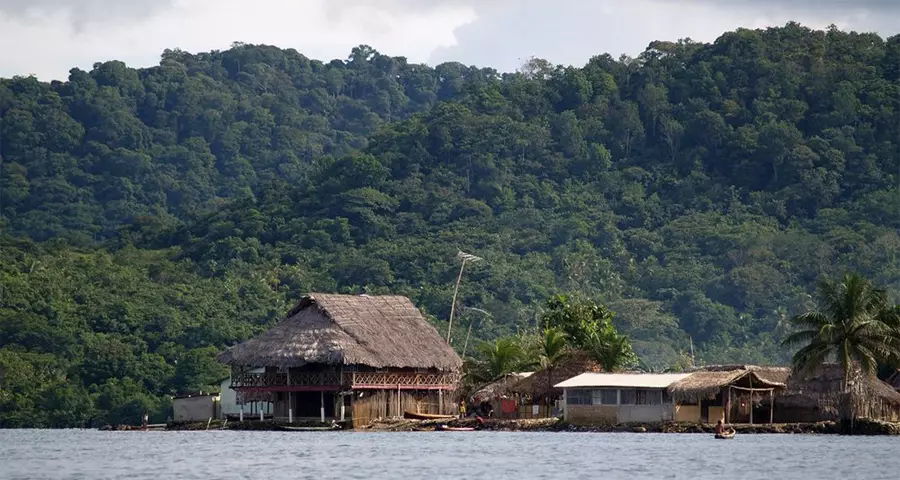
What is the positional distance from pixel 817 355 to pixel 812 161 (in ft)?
230

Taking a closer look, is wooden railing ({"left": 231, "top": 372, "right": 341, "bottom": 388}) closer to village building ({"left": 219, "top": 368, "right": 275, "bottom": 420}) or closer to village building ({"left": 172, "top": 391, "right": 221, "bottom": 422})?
village building ({"left": 219, "top": 368, "right": 275, "bottom": 420})

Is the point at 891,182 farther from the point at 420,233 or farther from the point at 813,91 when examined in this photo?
the point at 420,233

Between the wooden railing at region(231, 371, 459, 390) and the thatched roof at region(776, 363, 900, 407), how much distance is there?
13.9 meters

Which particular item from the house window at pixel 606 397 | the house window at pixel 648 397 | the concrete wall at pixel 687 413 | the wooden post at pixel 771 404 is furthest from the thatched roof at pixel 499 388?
the wooden post at pixel 771 404

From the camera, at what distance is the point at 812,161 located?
396ft

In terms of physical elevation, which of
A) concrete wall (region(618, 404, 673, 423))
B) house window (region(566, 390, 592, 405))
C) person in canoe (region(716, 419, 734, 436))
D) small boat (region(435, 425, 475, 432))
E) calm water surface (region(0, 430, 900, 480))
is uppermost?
house window (region(566, 390, 592, 405))

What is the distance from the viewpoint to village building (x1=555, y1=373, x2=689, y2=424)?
56.9 m

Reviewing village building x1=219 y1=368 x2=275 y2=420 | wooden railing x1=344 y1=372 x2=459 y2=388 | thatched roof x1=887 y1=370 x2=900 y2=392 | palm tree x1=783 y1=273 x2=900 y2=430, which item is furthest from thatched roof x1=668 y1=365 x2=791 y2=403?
village building x1=219 y1=368 x2=275 y2=420

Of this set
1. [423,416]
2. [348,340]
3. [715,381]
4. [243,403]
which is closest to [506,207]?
[423,416]

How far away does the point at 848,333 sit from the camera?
5253cm

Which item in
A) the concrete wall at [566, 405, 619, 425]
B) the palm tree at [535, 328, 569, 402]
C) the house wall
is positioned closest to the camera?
the house wall

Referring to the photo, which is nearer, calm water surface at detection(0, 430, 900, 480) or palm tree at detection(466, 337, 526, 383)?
calm water surface at detection(0, 430, 900, 480)

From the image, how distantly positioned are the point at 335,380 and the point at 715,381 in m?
13.9

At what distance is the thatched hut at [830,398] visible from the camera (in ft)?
174
